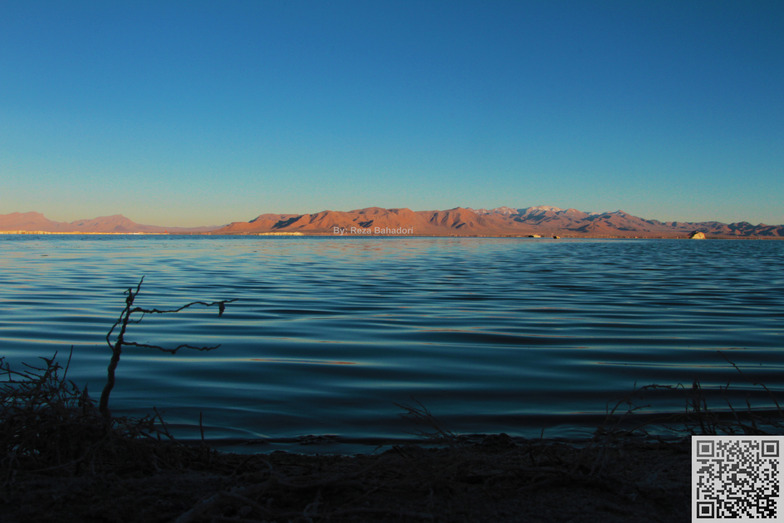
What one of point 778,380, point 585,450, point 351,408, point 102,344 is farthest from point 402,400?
point 102,344

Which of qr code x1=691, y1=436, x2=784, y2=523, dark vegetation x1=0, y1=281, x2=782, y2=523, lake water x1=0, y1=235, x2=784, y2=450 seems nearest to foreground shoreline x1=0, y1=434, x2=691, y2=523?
dark vegetation x1=0, y1=281, x2=782, y2=523

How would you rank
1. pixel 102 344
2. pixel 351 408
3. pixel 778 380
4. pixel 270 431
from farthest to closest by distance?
pixel 102 344, pixel 778 380, pixel 351 408, pixel 270 431

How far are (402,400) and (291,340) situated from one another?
125 inches

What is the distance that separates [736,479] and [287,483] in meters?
1.98

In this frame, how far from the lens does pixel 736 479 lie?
259cm

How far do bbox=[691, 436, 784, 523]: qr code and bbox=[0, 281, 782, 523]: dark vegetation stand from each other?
4.8 inches

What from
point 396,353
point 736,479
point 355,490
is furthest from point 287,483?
point 396,353

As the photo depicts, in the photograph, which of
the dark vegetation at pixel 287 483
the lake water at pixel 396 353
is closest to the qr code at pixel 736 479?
the dark vegetation at pixel 287 483

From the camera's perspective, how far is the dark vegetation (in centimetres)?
243

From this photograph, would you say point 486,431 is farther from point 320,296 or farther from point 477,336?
point 320,296

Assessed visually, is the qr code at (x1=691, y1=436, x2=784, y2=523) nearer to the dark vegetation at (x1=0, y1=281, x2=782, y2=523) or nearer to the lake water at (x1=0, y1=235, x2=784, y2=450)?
the dark vegetation at (x1=0, y1=281, x2=782, y2=523)

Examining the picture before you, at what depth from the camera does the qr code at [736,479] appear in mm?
2479

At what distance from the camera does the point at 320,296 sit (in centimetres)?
1362

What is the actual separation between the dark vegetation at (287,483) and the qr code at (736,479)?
12 centimetres
